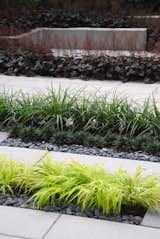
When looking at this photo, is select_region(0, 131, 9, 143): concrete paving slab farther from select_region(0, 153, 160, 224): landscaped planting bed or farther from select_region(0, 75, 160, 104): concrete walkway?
select_region(0, 75, 160, 104): concrete walkway

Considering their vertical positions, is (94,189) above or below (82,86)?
above

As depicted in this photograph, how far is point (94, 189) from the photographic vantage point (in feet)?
11.8

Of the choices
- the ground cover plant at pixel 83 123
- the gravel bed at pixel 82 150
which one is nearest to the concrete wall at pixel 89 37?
the ground cover plant at pixel 83 123

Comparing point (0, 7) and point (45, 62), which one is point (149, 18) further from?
point (45, 62)

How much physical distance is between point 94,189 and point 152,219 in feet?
1.48

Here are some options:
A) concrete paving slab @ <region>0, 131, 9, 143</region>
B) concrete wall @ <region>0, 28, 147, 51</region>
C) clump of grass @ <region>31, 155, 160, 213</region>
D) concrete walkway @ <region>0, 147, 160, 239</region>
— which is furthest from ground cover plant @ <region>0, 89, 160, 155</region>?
concrete wall @ <region>0, 28, 147, 51</region>

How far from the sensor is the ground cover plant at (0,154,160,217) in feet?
11.7

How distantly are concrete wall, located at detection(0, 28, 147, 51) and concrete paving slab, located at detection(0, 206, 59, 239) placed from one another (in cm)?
790

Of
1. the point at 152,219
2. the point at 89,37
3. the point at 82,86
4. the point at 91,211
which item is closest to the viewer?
the point at 152,219

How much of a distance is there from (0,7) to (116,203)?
35.9 ft

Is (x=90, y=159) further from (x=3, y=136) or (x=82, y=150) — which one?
(x=3, y=136)

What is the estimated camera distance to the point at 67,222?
3.45 metres

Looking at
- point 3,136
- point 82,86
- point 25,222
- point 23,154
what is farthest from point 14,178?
point 82,86

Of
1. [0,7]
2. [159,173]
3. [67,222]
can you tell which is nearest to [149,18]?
[0,7]
